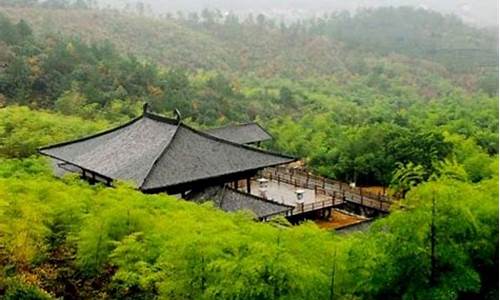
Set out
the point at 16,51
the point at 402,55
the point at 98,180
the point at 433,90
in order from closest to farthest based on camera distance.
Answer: the point at 98,180, the point at 16,51, the point at 433,90, the point at 402,55

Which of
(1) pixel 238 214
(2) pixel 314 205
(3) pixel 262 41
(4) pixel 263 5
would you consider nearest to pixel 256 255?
(1) pixel 238 214

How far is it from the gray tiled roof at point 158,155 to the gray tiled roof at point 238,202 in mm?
451

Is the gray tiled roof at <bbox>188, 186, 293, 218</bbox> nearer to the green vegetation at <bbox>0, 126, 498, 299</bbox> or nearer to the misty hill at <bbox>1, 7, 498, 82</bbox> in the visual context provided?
the green vegetation at <bbox>0, 126, 498, 299</bbox>

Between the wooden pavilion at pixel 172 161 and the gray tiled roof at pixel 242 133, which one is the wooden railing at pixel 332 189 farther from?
the wooden pavilion at pixel 172 161

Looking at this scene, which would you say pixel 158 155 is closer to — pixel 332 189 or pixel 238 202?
pixel 238 202

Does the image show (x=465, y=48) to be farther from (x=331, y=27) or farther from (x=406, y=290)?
(x=406, y=290)

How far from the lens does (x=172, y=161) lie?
17109 mm

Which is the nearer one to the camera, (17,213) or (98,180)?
(17,213)

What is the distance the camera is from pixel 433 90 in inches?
2992

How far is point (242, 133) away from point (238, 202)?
12.1 meters

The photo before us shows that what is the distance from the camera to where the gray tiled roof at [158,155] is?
656 inches

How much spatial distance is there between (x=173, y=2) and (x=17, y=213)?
147m

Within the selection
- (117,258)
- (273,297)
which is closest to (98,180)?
(117,258)


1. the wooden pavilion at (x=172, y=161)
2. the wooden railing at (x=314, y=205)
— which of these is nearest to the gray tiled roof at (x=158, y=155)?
the wooden pavilion at (x=172, y=161)
